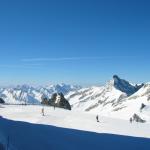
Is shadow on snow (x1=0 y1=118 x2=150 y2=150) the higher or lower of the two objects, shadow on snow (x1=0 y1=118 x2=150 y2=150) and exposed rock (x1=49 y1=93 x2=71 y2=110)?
the lower

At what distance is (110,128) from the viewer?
186 feet

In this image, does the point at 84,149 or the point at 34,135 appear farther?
the point at 34,135

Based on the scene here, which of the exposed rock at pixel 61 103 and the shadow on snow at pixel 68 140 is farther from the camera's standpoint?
the exposed rock at pixel 61 103

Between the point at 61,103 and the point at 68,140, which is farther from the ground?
the point at 61,103

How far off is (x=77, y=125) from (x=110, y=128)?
21.6 feet

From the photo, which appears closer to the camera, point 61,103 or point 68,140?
point 68,140

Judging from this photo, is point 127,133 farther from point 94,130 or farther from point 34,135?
point 34,135

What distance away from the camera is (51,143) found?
39781 millimetres

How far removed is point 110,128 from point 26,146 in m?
23.7

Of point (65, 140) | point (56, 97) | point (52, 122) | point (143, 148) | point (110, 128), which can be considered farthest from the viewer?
point (56, 97)

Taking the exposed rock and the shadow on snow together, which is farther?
the exposed rock

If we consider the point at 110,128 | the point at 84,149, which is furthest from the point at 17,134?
the point at 110,128

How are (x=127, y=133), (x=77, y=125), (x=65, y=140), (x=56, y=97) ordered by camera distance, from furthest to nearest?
(x=56, y=97) → (x=77, y=125) → (x=127, y=133) → (x=65, y=140)

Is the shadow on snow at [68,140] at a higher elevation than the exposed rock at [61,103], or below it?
below
